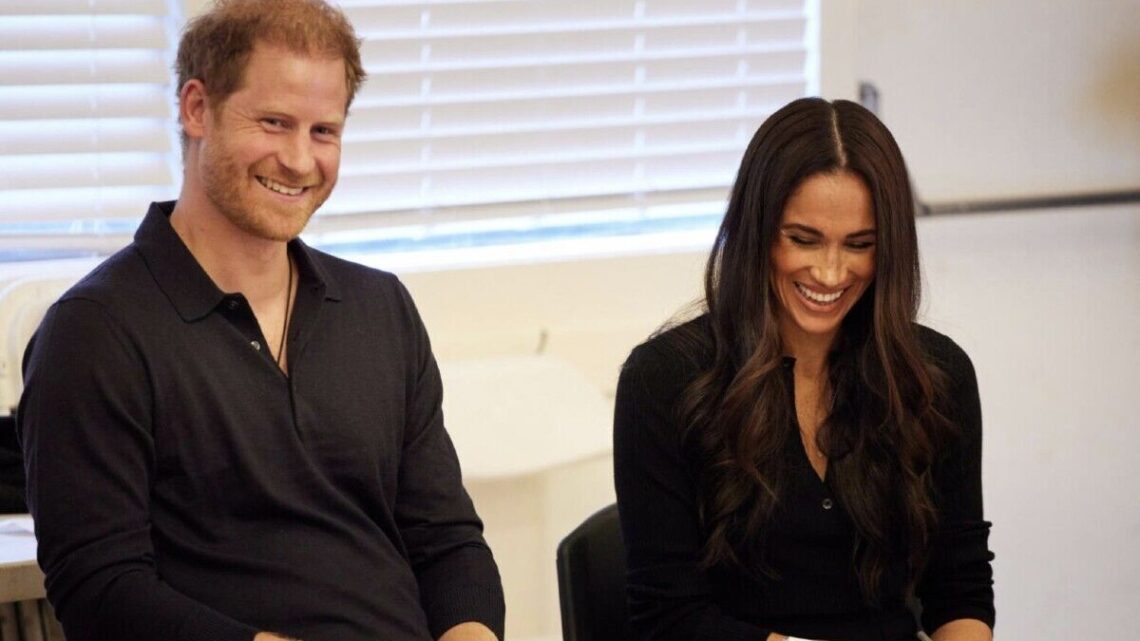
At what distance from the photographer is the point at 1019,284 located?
121 inches

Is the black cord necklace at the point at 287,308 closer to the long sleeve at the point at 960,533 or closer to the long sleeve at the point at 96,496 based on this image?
the long sleeve at the point at 96,496

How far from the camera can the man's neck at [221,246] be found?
1752mm

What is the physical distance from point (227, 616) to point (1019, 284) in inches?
79.1

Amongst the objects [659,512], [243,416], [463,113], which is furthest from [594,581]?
[463,113]

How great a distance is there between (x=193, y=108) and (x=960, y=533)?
1.13 metres

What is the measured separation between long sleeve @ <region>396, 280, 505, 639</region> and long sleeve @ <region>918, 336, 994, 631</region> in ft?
1.91

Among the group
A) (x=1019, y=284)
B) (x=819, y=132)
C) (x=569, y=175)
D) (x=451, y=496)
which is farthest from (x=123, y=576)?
(x=1019, y=284)

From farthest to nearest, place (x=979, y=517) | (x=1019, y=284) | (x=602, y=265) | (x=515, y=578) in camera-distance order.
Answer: (x=1019, y=284), (x=602, y=265), (x=515, y=578), (x=979, y=517)

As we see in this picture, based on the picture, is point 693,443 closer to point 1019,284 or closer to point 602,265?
point 602,265

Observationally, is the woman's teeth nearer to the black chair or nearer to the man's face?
the black chair

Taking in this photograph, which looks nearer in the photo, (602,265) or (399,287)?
(399,287)

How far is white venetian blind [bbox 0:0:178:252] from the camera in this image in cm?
267

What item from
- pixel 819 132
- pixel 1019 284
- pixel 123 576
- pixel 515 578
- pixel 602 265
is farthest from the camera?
pixel 1019 284


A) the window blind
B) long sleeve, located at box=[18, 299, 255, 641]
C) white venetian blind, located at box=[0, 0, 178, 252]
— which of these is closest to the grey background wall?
the window blind
